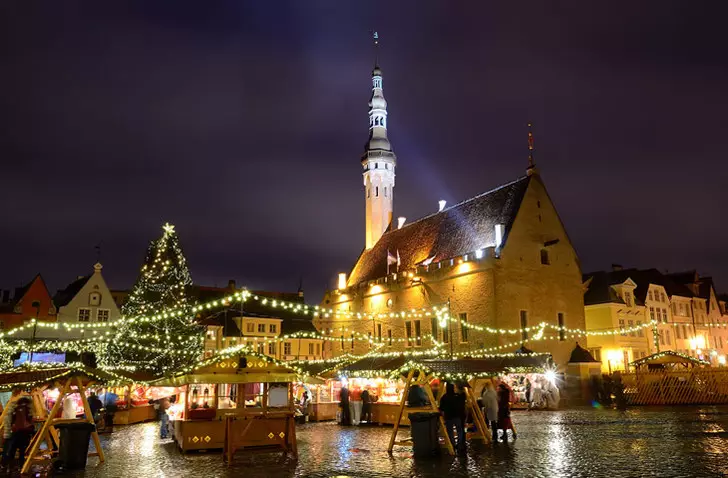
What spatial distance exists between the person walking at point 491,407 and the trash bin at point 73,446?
36.0ft

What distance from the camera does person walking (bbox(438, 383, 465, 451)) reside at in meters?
15.9

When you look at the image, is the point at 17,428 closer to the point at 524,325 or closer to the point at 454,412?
the point at 454,412

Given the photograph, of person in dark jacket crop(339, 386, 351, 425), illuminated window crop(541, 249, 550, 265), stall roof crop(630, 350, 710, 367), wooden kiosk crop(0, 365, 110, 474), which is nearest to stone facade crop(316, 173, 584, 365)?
illuminated window crop(541, 249, 550, 265)

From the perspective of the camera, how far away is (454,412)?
52.2 feet

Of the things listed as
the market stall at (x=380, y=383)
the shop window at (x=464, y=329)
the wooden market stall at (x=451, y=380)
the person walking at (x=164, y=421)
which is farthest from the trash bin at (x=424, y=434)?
the shop window at (x=464, y=329)

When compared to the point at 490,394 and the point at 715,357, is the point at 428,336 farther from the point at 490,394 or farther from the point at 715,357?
the point at 715,357

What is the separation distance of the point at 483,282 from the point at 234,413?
25766mm

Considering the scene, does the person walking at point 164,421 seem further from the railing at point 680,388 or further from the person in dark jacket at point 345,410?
the railing at point 680,388

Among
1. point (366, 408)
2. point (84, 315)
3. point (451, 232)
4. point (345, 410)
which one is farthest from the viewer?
point (84, 315)

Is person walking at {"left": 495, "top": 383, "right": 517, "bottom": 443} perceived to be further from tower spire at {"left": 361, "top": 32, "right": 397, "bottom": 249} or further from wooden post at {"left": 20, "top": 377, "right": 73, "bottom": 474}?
tower spire at {"left": 361, "top": 32, "right": 397, "bottom": 249}

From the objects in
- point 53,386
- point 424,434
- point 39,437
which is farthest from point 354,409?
point 39,437

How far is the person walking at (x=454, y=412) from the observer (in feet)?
52.0

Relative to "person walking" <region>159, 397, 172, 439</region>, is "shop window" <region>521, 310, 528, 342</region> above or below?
above

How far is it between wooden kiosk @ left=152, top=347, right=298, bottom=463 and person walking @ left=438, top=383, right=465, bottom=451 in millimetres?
3954
